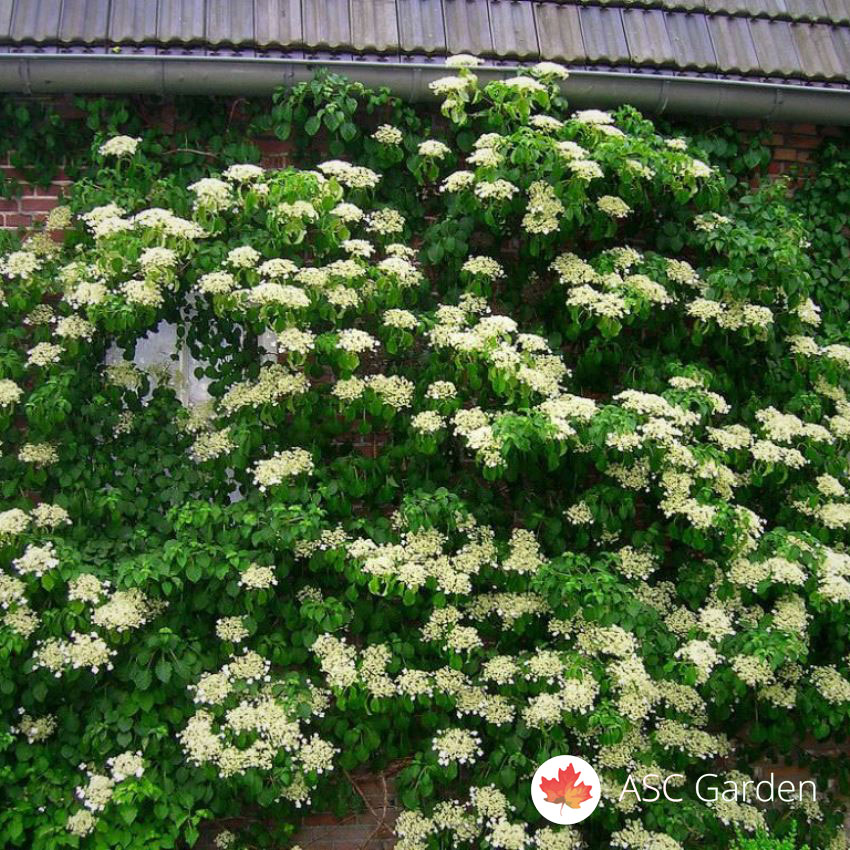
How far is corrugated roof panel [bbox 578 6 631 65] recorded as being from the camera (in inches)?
206

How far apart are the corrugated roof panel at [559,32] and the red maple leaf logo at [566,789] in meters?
3.47

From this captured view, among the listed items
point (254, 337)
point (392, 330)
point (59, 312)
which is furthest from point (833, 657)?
point (59, 312)

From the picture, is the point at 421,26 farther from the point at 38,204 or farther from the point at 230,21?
the point at 38,204

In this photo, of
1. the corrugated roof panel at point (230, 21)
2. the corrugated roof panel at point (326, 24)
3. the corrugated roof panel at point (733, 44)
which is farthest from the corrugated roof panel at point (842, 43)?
the corrugated roof panel at point (230, 21)

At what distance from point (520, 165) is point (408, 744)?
8.98 feet

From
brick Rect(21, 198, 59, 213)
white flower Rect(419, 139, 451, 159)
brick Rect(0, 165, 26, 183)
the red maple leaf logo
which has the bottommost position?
→ the red maple leaf logo

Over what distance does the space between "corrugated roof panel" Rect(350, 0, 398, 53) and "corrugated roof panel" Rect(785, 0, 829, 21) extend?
225 centimetres

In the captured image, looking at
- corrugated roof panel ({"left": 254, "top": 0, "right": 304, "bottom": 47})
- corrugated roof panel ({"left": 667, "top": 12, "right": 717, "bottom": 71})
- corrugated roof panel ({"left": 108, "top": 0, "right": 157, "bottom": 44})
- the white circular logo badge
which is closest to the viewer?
the white circular logo badge

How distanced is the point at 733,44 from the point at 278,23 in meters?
2.41

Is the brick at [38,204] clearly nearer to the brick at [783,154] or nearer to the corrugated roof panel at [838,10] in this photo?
the brick at [783,154]

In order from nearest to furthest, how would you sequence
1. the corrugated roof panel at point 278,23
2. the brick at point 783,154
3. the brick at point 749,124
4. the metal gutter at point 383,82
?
the metal gutter at point 383,82 → the corrugated roof panel at point 278,23 → the brick at point 749,124 → the brick at point 783,154

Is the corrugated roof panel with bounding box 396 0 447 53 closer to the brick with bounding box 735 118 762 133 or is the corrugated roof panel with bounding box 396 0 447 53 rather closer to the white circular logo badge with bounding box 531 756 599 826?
the brick with bounding box 735 118 762 133

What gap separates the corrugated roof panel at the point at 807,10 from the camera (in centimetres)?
565

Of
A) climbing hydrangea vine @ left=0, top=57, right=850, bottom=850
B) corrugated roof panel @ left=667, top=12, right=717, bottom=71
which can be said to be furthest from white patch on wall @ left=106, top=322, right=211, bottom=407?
corrugated roof panel @ left=667, top=12, right=717, bottom=71
